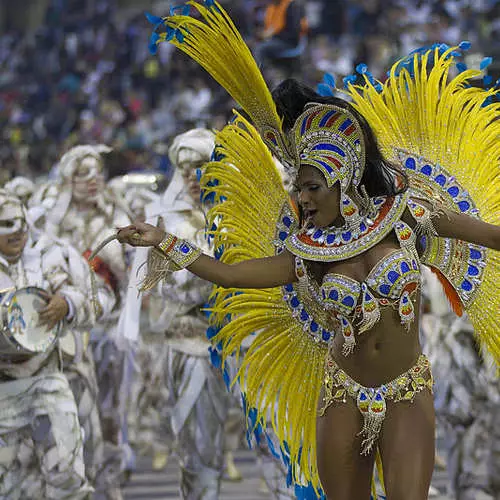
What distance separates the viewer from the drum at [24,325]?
7.89 m

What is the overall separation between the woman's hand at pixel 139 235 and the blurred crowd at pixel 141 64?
13.7 feet

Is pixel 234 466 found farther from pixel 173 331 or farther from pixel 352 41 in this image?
pixel 352 41

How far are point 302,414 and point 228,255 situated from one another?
2.94ft

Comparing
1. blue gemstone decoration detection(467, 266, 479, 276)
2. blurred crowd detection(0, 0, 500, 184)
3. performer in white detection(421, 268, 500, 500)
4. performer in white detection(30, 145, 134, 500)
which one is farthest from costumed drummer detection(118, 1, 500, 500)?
performer in white detection(30, 145, 134, 500)

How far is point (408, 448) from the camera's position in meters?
5.90

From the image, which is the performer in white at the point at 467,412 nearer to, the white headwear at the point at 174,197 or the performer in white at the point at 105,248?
the white headwear at the point at 174,197

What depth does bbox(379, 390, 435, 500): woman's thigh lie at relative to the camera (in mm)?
5852

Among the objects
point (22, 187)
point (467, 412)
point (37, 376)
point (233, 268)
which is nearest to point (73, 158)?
point (22, 187)

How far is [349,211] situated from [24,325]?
261cm

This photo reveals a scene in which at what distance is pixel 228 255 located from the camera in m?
7.14

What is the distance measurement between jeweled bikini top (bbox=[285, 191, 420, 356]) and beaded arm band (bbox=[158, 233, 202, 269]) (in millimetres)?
448

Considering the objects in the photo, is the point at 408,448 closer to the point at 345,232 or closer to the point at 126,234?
the point at 345,232

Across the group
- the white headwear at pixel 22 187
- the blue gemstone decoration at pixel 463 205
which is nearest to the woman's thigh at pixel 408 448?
the blue gemstone decoration at pixel 463 205

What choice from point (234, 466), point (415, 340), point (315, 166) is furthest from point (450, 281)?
point (234, 466)
